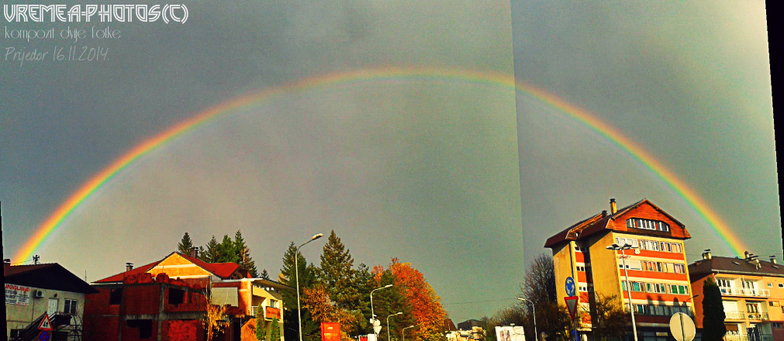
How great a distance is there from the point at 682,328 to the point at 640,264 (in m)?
0.64

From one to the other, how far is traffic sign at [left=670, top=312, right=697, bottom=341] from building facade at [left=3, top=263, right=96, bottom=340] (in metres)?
20.7

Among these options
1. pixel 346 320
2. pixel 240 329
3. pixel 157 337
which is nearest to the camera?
pixel 157 337

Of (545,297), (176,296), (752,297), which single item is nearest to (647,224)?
(752,297)

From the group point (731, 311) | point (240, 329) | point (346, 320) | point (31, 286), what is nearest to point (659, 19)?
point (731, 311)

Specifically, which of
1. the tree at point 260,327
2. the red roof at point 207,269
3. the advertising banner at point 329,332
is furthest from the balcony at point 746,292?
the red roof at point 207,269

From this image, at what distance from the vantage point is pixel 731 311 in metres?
4.26

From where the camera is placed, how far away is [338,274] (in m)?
46.6

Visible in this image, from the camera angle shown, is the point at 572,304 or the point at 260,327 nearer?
the point at 572,304

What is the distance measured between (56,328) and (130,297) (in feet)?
11.4

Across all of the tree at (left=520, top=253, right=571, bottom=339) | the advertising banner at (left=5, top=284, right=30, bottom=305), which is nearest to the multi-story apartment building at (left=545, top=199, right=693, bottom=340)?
the tree at (left=520, top=253, right=571, bottom=339)

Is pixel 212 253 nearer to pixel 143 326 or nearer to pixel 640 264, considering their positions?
pixel 143 326

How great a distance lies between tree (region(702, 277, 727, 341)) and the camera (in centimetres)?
446

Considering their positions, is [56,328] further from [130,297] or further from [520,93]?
[520,93]

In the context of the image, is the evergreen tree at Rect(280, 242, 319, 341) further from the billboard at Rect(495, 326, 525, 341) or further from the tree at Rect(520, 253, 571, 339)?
the tree at Rect(520, 253, 571, 339)
